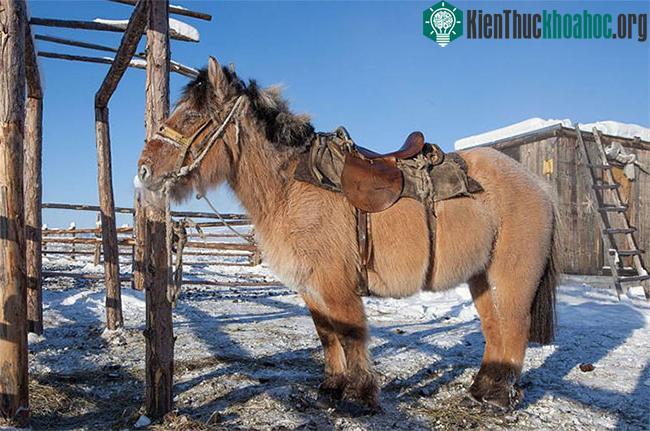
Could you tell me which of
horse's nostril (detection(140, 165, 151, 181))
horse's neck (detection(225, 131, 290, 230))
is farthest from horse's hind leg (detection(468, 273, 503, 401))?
horse's nostril (detection(140, 165, 151, 181))

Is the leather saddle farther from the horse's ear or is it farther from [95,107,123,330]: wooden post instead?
[95,107,123,330]: wooden post

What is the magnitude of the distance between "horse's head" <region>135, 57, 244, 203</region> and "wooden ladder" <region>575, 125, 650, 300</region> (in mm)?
9047

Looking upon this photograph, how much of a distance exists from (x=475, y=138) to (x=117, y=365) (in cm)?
1269

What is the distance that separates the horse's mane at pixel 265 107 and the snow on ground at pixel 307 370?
209 cm

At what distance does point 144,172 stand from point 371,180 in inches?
67.3

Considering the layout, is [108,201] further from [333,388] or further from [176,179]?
[333,388]

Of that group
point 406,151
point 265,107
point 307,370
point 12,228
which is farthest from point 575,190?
point 12,228

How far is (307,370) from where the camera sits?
4.81 m

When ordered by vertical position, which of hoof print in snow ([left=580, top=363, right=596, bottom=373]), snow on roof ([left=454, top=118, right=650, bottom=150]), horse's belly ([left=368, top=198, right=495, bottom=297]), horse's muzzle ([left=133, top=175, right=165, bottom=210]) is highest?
snow on roof ([left=454, top=118, right=650, bottom=150])

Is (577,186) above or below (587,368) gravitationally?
above

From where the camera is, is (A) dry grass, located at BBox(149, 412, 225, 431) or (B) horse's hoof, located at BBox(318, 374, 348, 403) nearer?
(A) dry grass, located at BBox(149, 412, 225, 431)

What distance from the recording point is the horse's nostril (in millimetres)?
3441

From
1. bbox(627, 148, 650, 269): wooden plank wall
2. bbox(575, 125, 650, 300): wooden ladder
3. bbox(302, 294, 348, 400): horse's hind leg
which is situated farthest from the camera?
bbox(627, 148, 650, 269): wooden plank wall

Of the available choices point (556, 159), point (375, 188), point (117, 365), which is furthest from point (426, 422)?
point (556, 159)
